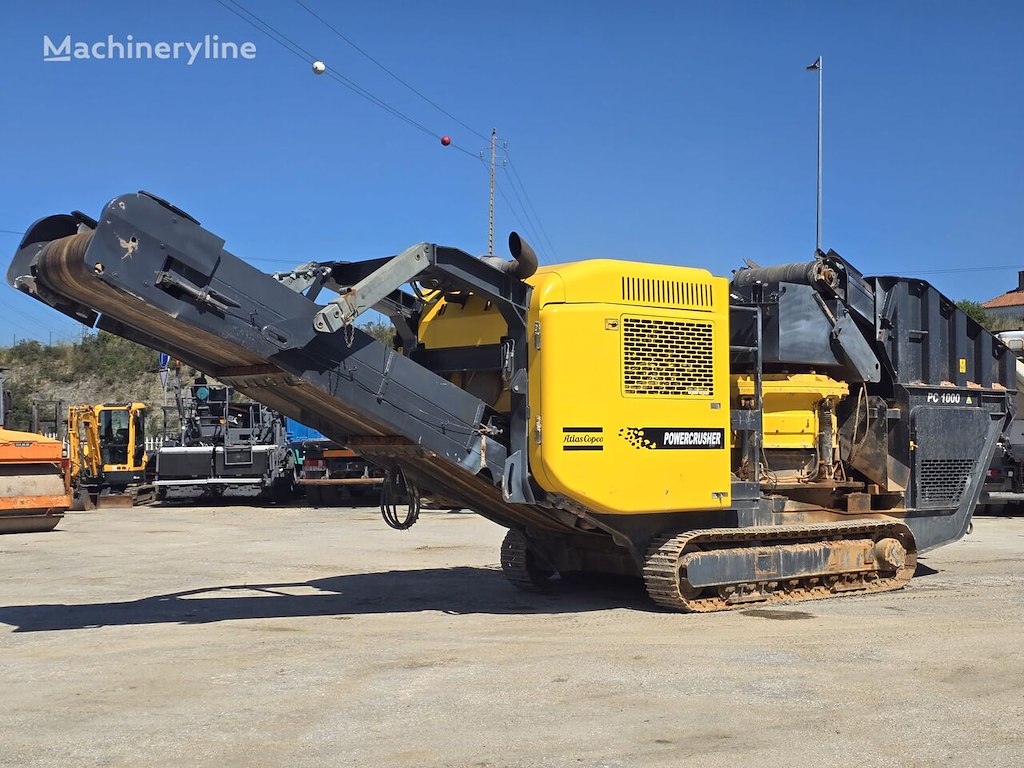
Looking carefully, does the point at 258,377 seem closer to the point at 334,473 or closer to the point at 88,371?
the point at 334,473

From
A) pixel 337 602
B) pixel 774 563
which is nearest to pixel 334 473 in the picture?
pixel 337 602

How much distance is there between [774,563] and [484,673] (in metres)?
3.78

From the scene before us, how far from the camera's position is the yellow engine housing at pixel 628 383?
30.2 feet

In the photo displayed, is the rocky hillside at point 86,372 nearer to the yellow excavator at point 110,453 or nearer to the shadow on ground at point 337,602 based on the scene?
the yellow excavator at point 110,453

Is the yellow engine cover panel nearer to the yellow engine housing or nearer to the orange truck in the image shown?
the yellow engine housing

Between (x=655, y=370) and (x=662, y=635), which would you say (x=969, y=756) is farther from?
(x=655, y=370)

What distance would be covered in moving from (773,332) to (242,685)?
6.05m

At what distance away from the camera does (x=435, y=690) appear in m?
7.08

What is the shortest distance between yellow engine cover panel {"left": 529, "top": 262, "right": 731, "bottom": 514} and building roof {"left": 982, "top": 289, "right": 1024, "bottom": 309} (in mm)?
83415

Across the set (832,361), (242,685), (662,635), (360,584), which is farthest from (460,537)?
(242,685)

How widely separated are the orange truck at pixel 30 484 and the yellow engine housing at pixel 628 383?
1170 cm

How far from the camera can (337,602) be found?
10773 mm

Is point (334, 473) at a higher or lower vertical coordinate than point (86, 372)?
lower

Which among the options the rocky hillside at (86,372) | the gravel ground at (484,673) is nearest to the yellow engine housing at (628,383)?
the gravel ground at (484,673)
